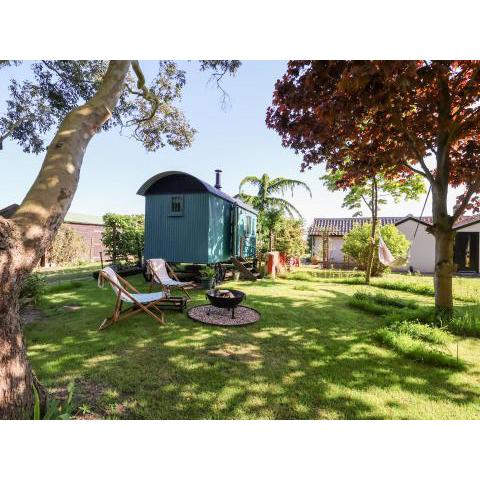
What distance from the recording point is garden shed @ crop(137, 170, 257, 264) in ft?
30.7

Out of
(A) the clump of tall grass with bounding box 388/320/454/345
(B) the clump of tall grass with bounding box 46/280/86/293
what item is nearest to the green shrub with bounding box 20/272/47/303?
(B) the clump of tall grass with bounding box 46/280/86/293

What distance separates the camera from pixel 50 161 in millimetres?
2287

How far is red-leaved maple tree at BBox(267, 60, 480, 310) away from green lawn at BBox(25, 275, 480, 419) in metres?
3.11

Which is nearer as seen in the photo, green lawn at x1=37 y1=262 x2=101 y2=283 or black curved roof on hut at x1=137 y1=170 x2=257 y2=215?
black curved roof on hut at x1=137 y1=170 x2=257 y2=215

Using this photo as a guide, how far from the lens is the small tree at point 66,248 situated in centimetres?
1481

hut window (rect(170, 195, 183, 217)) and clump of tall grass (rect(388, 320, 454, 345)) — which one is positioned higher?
hut window (rect(170, 195, 183, 217))

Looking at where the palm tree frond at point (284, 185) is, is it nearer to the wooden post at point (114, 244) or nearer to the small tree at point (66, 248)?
the wooden post at point (114, 244)

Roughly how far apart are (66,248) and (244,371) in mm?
16361

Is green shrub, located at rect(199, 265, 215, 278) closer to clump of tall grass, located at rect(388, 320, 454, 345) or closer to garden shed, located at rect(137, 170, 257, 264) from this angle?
garden shed, located at rect(137, 170, 257, 264)

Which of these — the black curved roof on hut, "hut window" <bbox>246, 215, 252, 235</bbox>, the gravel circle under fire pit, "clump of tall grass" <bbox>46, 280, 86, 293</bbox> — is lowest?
the gravel circle under fire pit

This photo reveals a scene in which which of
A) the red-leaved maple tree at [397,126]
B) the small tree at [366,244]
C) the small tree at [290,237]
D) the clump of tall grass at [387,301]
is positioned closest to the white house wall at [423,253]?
the small tree at [366,244]

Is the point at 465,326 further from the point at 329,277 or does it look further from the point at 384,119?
the point at 329,277

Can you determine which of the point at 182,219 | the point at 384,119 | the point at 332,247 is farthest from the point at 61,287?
the point at 332,247
